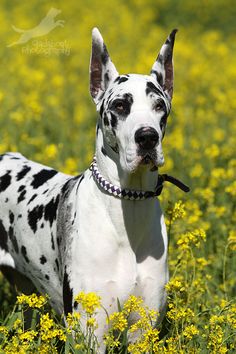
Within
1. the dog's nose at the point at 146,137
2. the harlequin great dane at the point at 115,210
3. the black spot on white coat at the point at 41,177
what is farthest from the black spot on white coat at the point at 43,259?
the dog's nose at the point at 146,137

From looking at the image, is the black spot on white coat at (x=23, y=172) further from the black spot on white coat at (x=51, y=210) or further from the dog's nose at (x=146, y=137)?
the dog's nose at (x=146, y=137)

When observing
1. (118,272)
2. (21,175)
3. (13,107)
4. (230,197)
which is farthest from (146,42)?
(118,272)

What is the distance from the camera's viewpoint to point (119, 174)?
448cm

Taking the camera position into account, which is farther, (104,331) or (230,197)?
(230,197)

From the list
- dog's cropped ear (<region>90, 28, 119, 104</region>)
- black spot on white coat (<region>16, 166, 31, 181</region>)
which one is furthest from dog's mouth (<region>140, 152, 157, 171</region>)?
black spot on white coat (<region>16, 166, 31, 181</region>)

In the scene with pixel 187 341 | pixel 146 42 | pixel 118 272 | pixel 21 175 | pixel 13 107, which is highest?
pixel 146 42

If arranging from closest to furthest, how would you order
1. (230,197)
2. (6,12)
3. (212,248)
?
(212,248) < (230,197) < (6,12)

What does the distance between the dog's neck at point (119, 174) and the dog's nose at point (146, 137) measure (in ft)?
1.18

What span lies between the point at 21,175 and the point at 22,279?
0.75 m

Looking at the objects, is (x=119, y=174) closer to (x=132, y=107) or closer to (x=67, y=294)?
(x=132, y=107)

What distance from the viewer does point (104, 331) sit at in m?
4.41

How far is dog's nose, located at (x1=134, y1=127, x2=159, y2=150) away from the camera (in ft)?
13.3

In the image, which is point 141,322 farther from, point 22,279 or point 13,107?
point 13,107

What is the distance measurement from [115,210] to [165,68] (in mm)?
957
